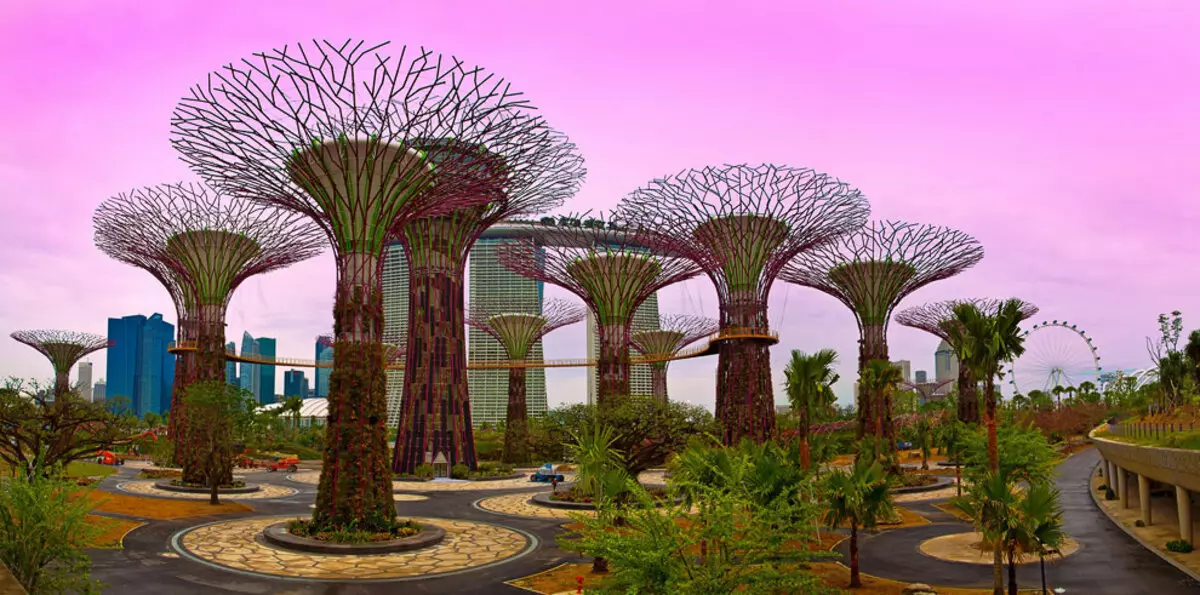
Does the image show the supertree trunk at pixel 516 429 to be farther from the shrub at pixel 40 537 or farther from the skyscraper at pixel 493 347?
the skyscraper at pixel 493 347

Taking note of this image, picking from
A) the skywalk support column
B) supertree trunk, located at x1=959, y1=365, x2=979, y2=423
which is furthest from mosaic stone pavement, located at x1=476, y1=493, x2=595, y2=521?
supertree trunk, located at x1=959, y1=365, x2=979, y2=423

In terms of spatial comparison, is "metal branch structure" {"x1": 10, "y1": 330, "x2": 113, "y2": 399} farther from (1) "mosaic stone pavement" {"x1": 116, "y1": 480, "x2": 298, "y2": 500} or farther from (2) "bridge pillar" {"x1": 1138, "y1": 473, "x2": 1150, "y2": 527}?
(2) "bridge pillar" {"x1": 1138, "y1": 473, "x2": 1150, "y2": 527}

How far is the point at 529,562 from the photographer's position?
19422mm

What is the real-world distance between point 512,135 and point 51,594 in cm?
1614

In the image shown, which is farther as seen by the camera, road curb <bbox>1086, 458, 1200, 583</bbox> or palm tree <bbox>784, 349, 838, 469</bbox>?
palm tree <bbox>784, 349, 838, 469</bbox>

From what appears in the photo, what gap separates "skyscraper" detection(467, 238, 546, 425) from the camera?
12425 cm

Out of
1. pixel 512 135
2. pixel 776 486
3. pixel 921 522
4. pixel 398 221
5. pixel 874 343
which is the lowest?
pixel 921 522

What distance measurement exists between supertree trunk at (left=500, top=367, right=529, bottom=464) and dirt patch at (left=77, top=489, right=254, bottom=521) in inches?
893

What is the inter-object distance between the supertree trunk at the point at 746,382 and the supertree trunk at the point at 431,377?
13226 mm

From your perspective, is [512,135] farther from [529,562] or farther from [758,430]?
[758,430]

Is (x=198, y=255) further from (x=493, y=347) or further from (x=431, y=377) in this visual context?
(x=493, y=347)

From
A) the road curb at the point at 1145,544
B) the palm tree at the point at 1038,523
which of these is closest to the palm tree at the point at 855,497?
the palm tree at the point at 1038,523

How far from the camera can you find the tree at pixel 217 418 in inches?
1149

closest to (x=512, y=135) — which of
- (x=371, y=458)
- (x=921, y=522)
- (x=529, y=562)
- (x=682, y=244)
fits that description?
(x=371, y=458)
